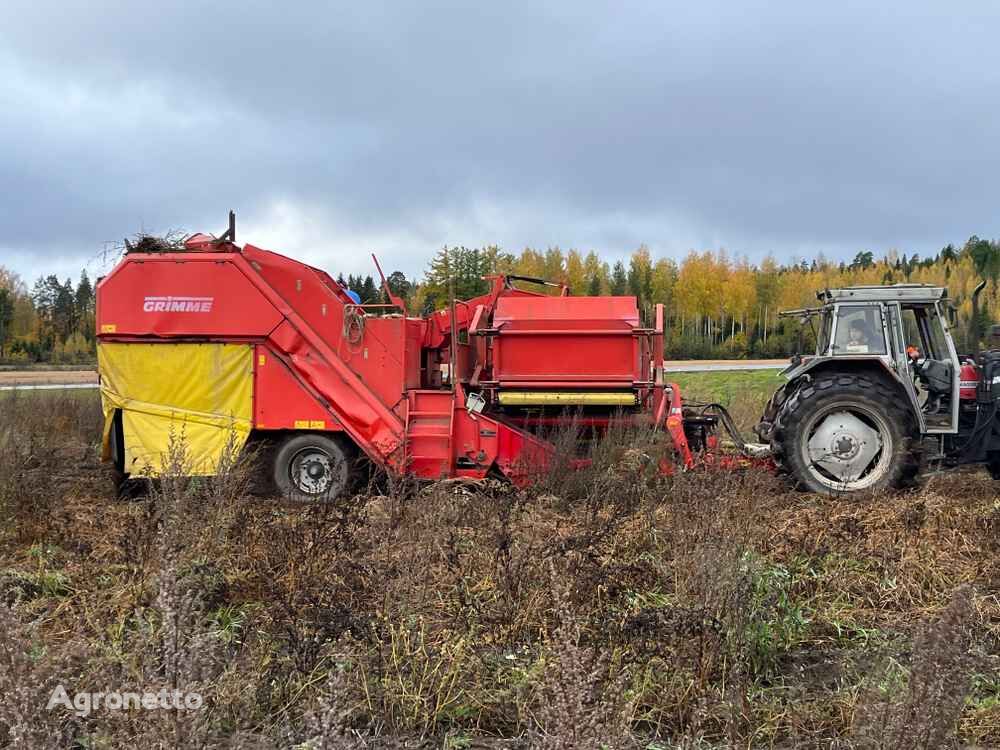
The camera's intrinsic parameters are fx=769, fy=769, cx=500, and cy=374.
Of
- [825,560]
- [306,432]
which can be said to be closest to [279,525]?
[306,432]

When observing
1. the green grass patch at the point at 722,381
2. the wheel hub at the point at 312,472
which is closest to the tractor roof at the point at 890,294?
the wheel hub at the point at 312,472

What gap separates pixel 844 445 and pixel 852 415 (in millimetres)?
316

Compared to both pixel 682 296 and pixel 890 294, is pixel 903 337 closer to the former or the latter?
pixel 890 294

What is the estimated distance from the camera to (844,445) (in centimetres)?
739

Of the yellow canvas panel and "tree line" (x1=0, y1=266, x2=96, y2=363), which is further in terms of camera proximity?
"tree line" (x1=0, y1=266, x2=96, y2=363)

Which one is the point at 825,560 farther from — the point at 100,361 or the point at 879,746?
the point at 100,361

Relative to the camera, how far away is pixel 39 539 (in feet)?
17.4

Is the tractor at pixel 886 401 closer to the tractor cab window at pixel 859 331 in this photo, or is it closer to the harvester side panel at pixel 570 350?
the tractor cab window at pixel 859 331

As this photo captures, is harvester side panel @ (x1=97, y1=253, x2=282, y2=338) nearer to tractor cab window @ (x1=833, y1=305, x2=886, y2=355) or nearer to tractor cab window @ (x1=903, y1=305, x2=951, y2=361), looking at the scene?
tractor cab window @ (x1=833, y1=305, x2=886, y2=355)

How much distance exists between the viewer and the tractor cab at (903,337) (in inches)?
294

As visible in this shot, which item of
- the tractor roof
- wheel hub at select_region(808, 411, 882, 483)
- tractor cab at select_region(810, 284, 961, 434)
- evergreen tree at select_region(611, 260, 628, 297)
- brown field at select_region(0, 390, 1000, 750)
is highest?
evergreen tree at select_region(611, 260, 628, 297)

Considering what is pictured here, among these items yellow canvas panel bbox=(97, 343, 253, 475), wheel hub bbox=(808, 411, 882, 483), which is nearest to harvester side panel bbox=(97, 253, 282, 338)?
yellow canvas panel bbox=(97, 343, 253, 475)

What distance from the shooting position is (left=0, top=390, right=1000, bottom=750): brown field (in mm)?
2389

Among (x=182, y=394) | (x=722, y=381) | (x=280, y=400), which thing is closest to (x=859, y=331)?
(x=280, y=400)
